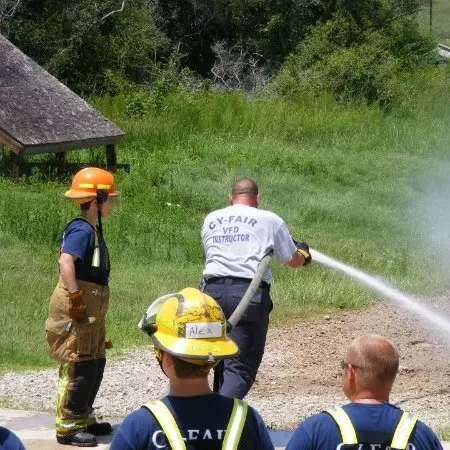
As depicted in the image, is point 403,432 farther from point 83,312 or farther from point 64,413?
point 64,413

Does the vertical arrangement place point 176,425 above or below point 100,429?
above

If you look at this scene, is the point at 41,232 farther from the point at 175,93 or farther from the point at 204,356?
the point at 175,93

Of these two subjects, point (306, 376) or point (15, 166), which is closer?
point (306, 376)

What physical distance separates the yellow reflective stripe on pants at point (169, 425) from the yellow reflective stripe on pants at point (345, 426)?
1.54 ft

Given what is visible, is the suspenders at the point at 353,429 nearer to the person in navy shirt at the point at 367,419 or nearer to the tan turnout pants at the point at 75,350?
the person in navy shirt at the point at 367,419

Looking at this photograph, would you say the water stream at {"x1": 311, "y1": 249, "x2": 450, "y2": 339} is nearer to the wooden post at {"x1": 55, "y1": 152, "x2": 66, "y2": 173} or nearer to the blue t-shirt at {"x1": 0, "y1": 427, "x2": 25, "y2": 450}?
the blue t-shirt at {"x1": 0, "y1": 427, "x2": 25, "y2": 450}

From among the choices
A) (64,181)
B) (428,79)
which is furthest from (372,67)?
(64,181)

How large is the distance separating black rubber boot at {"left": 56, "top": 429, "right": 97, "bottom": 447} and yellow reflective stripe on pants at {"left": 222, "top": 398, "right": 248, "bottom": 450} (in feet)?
10.9

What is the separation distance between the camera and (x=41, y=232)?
49.6ft

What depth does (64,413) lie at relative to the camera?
21.7 feet

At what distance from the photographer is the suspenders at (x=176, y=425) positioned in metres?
3.29

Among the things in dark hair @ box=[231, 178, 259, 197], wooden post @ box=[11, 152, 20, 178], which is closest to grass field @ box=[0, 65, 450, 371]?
wooden post @ box=[11, 152, 20, 178]

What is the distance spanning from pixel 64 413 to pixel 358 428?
3446 millimetres

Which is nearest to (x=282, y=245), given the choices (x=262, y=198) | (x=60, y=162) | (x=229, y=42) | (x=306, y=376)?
(x=306, y=376)
